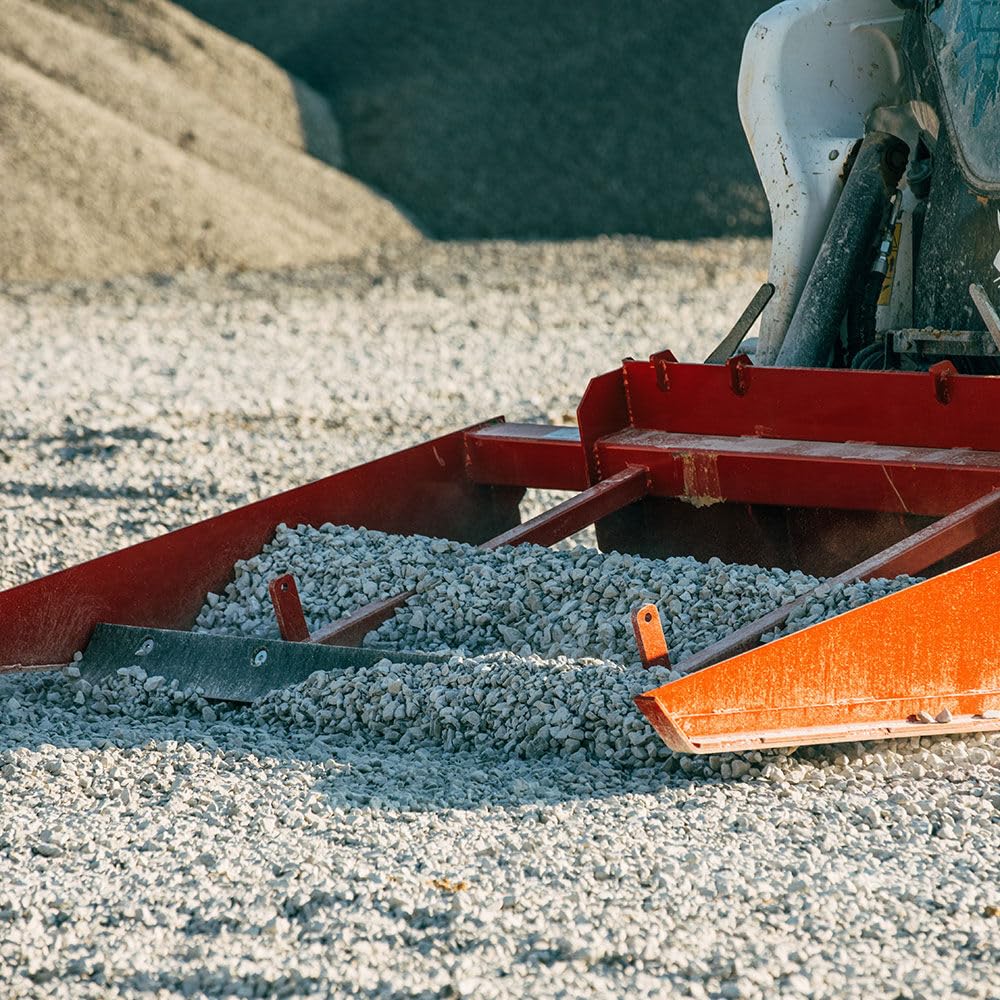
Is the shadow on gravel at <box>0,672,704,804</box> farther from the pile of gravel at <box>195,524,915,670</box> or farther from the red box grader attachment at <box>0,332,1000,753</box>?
the pile of gravel at <box>195,524,915,670</box>

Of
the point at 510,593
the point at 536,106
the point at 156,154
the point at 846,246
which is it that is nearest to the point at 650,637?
the point at 510,593

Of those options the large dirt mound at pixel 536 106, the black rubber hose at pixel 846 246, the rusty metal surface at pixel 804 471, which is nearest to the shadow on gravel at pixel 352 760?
the rusty metal surface at pixel 804 471

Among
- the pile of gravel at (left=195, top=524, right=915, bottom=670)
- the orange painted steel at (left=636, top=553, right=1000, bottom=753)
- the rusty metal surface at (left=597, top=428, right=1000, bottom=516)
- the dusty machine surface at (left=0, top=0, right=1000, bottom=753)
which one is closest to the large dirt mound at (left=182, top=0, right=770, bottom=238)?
the dusty machine surface at (left=0, top=0, right=1000, bottom=753)

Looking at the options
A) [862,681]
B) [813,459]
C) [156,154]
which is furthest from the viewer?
[156,154]

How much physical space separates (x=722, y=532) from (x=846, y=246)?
38.9 inches

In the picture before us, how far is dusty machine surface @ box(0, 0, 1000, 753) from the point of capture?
12.6 feet

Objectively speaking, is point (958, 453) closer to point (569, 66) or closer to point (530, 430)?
point (530, 430)

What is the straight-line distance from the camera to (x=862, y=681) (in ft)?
12.1

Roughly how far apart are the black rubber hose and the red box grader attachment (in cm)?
42

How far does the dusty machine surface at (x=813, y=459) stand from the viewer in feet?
12.6

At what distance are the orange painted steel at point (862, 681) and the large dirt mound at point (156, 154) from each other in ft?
39.0

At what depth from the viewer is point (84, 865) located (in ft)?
11.1

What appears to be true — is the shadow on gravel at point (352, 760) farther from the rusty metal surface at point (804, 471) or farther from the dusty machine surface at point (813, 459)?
the rusty metal surface at point (804, 471)

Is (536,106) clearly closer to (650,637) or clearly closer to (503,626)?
(503,626)
